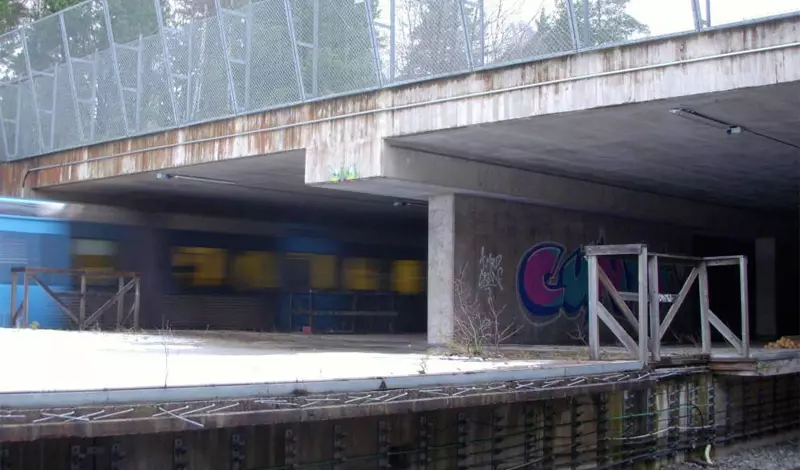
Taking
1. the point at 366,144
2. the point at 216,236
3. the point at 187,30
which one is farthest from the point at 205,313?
the point at 366,144

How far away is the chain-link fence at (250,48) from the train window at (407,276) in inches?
374

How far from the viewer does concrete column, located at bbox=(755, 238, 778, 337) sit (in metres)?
27.5

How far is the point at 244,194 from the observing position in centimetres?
2211

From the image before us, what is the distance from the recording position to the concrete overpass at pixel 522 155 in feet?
39.0

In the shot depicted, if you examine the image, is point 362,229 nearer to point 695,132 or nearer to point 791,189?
point 791,189

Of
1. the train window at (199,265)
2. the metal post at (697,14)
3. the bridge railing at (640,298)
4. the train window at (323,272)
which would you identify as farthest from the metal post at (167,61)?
the metal post at (697,14)

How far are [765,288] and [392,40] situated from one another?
1783 cm

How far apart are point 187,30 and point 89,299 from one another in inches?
268

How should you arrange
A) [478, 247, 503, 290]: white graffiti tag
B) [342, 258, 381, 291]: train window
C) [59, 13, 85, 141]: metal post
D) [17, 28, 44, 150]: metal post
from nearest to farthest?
[478, 247, 503, 290]: white graffiti tag
[59, 13, 85, 141]: metal post
[17, 28, 44, 150]: metal post
[342, 258, 381, 291]: train window

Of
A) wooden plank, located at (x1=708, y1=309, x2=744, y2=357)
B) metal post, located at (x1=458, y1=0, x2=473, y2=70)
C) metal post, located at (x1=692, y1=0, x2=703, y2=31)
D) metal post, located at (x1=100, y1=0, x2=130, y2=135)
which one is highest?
metal post, located at (x1=100, y1=0, x2=130, y2=135)

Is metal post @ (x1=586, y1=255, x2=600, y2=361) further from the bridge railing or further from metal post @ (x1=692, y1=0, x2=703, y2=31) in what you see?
metal post @ (x1=692, y1=0, x2=703, y2=31)

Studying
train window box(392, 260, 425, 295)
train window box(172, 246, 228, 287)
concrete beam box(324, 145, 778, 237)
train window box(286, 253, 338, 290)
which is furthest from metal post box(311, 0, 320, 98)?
train window box(392, 260, 425, 295)

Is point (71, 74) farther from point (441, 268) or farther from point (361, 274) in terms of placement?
point (441, 268)

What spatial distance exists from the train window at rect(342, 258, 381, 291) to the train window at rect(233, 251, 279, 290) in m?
2.19
